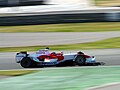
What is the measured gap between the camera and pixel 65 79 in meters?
11.7

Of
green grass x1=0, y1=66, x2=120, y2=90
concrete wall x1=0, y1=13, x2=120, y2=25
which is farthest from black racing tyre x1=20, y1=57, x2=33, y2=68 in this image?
concrete wall x1=0, y1=13, x2=120, y2=25

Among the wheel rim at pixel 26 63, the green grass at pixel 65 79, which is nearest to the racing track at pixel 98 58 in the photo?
the wheel rim at pixel 26 63

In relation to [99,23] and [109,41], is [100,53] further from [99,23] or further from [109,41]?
[99,23]

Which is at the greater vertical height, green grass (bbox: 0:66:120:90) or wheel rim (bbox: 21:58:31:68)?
wheel rim (bbox: 21:58:31:68)

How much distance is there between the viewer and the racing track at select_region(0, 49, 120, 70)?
14.5 meters

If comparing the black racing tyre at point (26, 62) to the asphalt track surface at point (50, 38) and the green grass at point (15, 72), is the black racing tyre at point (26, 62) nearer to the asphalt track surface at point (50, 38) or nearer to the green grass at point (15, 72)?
the green grass at point (15, 72)

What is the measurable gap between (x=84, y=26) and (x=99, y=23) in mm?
905

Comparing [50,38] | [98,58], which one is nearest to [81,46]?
[50,38]

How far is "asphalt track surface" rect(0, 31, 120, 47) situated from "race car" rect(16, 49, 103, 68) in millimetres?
5774

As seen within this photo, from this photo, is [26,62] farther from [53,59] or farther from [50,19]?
[50,19]

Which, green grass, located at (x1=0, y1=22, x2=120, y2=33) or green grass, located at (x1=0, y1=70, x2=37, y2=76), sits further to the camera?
green grass, located at (x1=0, y1=22, x2=120, y2=33)

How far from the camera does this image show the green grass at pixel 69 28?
24073 millimetres

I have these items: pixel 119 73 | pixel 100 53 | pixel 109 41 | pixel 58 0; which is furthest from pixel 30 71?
pixel 58 0

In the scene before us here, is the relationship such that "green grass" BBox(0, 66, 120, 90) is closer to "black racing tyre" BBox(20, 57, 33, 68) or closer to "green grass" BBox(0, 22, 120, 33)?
"black racing tyre" BBox(20, 57, 33, 68)
